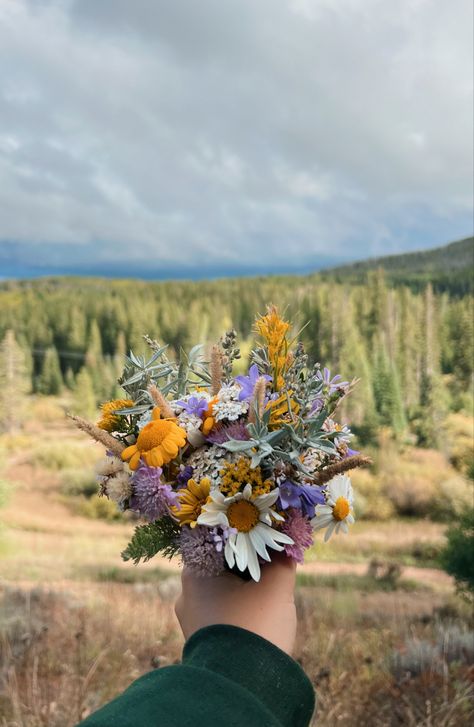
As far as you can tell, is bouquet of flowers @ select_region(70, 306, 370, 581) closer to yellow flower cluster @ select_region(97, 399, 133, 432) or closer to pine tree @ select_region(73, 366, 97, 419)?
yellow flower cluster @ select_region(97, 399, 133, 432)

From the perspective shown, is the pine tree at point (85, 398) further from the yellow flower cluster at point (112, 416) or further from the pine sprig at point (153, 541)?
the pine sprig at point (153, 541)

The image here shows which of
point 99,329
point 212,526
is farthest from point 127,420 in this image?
point 99,329

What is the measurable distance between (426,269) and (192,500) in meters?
72.2

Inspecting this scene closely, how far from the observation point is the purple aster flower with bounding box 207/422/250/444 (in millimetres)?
1392

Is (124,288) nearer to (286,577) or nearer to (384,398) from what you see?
(384,398)

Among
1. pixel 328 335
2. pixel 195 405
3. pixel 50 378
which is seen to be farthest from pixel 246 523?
pixel 50 378

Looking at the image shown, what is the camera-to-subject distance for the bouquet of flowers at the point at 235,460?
131cm

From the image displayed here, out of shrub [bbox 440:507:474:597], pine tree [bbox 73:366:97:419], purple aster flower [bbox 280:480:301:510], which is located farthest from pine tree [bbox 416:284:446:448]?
purple aster flower [bbox 280:480:301:510]

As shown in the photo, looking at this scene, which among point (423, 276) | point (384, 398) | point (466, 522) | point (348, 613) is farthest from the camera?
point (423, 276)

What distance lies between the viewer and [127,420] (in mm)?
1619

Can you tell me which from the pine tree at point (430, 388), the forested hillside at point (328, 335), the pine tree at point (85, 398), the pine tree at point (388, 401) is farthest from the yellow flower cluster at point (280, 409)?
the pine tree at point (85, 398)

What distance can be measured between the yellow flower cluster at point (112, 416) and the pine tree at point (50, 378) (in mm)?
55117

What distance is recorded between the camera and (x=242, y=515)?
1316 millimetres

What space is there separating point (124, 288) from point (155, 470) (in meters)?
82.5
